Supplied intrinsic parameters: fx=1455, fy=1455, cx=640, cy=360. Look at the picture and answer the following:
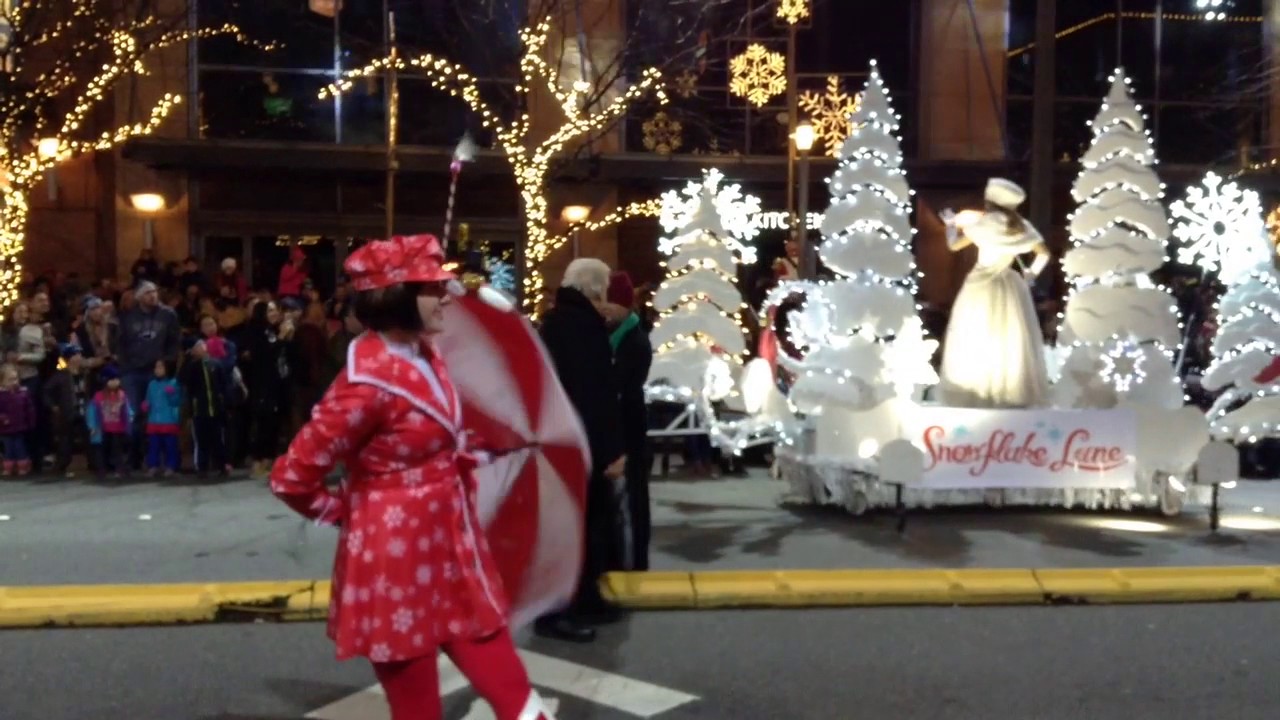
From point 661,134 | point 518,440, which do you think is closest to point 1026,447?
point 518,440

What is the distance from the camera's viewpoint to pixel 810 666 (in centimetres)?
682

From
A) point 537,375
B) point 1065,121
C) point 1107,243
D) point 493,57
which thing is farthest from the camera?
point 1065,121

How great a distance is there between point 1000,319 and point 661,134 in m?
12.6

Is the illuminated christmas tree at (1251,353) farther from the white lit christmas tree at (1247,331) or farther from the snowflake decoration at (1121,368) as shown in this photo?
the snowflake decoration at (1121,368)

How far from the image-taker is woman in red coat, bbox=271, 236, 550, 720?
4.29 meters

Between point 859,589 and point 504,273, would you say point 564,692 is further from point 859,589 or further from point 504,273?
point 504,273

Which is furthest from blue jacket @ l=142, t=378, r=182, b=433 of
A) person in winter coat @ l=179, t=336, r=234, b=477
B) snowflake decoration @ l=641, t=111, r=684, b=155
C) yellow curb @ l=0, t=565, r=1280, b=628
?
snowflake decoration @ l=641, t=111, r=684, b=155

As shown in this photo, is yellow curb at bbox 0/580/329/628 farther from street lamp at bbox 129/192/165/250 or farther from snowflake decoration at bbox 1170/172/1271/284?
street lamp at bbox 129/192/165/250

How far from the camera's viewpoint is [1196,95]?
82.3ft

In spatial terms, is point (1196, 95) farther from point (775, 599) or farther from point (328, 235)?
point (775, 599)

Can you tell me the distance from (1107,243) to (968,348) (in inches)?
Answer: 51.2

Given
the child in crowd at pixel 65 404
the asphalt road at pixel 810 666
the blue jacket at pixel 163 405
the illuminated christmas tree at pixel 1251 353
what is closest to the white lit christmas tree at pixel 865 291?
the illuminated christmas tree at pixel 1251 353

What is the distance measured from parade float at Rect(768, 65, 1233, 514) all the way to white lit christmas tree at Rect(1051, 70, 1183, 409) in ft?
0.03

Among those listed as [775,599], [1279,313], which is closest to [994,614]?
[775,599]
